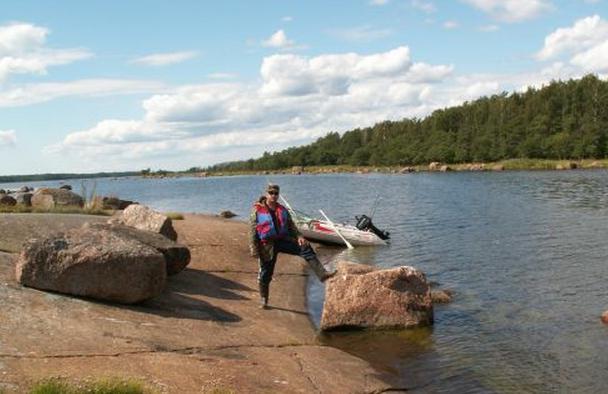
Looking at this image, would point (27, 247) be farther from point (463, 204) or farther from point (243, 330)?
point (463, 204)

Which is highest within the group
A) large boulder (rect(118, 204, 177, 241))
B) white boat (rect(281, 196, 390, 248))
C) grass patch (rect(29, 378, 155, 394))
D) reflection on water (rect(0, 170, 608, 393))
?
large boulder (rect(118, 204, 177, 241))

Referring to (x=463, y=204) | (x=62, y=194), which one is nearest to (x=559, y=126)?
(x=463, y=204)

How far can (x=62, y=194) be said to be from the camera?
32.0 m

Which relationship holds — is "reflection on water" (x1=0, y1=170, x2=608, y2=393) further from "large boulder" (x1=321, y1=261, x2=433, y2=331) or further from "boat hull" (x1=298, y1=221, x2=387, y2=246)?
"boat hull" (x1=298, y1=221, x2=387, y2=246)

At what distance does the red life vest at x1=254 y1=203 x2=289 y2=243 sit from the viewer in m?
13.4

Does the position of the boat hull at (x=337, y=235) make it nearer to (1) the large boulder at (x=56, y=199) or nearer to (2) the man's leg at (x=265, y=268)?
(1) the large boulder at (x=56, y=199)

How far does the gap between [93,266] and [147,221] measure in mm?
6291

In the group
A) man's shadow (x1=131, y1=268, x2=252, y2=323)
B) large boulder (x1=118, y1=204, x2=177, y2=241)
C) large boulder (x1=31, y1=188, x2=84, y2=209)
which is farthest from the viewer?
large boulder (x1=31, y1=188, x2=84, y2=209)

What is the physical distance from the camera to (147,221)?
1769 centimetres

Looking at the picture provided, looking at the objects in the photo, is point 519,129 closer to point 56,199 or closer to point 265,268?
point 56,199

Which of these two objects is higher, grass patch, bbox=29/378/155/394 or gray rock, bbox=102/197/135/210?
gray rock, bbox=102/197/135/210

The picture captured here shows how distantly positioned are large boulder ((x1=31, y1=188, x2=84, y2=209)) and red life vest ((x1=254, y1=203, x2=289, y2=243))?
62.5 feet

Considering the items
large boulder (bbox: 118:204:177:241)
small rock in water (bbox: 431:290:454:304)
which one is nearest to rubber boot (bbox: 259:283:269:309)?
large boulder (bbox: 118:204:177:241)

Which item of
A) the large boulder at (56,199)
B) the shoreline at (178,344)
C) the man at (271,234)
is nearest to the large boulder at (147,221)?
the shoreline at (178,344)
